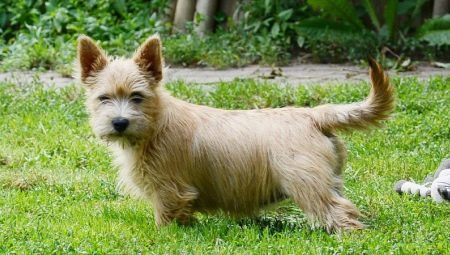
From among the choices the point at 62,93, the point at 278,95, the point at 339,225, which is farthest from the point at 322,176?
the point at 62,93

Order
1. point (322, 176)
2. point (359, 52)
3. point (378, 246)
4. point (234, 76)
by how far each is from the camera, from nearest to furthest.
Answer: point (378, 246)
point (322, 176)
point (234, 76)
point (359, 52)

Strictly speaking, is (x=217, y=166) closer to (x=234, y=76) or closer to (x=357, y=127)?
(x=357, y=127)

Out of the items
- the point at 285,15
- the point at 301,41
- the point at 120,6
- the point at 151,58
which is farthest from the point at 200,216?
the point at 120,6

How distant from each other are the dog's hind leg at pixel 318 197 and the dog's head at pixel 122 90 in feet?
3.22

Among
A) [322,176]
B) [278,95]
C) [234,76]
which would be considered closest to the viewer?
[322,176]

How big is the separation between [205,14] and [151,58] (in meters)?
7.59

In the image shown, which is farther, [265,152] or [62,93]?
[62,93]

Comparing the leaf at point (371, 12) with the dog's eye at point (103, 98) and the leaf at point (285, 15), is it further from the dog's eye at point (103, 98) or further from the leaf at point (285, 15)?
the dog's eye at point (103, 98)

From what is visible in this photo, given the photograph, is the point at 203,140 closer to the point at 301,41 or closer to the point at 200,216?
the point at 200,216

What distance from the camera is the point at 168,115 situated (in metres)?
6.45

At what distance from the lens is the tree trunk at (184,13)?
14188mm

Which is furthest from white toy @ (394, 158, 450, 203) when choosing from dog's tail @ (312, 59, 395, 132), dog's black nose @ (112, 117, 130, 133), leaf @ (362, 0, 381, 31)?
leaf @ (362, 0, 381, 31)

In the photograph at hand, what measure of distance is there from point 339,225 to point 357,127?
71 centimetres

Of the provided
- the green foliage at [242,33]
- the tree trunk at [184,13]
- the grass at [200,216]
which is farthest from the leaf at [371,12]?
the tree trunk at [184,13]
